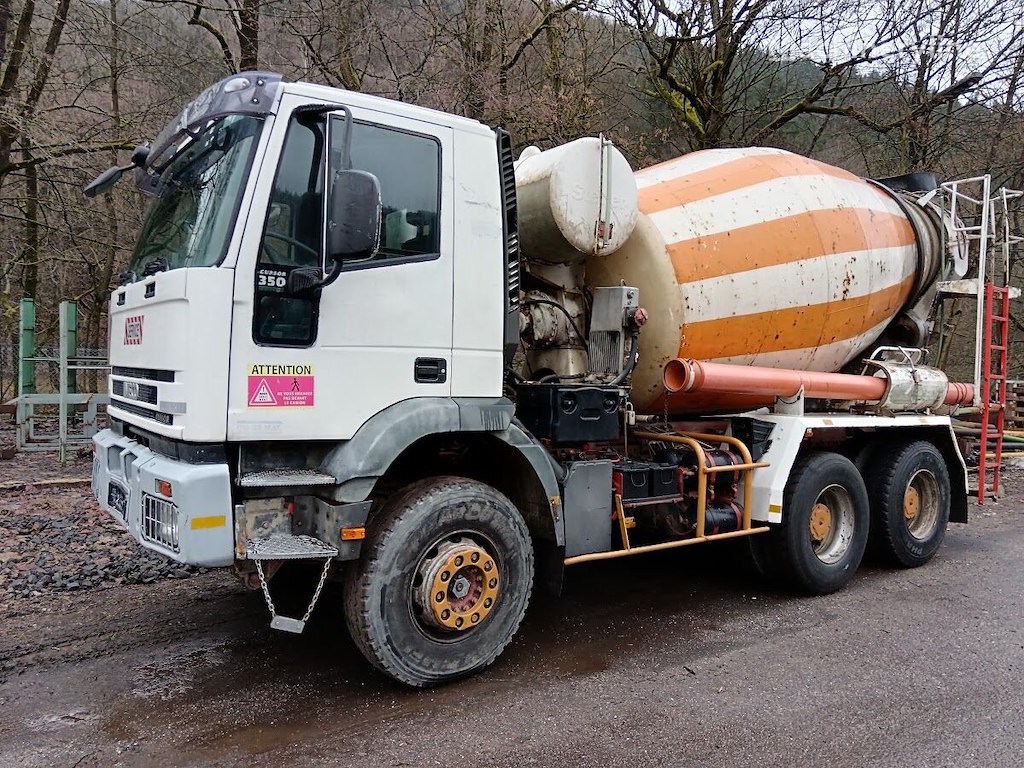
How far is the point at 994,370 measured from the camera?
7277 millimetres

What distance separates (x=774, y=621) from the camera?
5047 mm

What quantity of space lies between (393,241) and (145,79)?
30.4 ft

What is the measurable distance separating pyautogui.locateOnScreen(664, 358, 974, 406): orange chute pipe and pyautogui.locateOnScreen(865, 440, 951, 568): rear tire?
0.61 m

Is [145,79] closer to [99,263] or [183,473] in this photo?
[99,263]

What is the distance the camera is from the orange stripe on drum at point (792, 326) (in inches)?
204

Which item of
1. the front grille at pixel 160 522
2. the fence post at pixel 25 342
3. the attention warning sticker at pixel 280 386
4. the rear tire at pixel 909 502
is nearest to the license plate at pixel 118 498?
the front grille at pixel 160 522

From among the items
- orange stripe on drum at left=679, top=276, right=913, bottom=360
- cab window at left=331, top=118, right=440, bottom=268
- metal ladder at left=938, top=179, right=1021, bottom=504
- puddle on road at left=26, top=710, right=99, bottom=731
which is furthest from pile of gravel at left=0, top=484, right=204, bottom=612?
metal ladder at left=938, top=179, right=1021, bottom=504

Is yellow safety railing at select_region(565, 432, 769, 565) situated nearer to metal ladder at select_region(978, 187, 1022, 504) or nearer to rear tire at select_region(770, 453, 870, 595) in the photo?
rear tire at select_region(770, 453, 870, 595)

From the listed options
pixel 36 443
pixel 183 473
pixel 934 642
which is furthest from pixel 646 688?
pixel 36 443

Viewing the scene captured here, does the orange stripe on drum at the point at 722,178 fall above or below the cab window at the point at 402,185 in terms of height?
above

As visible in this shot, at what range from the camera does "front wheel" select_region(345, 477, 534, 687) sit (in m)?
3.65

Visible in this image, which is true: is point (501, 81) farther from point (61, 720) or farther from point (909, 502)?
point (61, 720)

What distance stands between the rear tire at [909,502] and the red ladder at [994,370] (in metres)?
0.75

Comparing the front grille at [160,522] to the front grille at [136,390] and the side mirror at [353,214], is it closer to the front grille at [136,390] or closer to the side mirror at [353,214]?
the front grille at [136,390]
